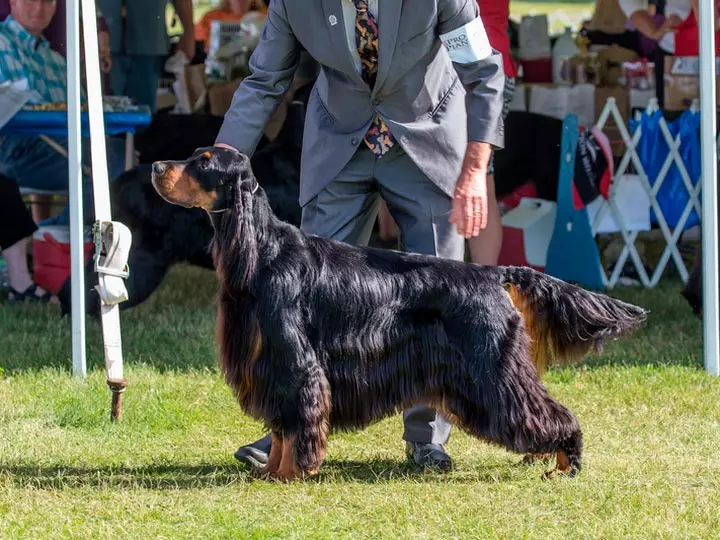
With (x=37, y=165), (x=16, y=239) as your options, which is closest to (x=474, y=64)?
(x=16, y=239)

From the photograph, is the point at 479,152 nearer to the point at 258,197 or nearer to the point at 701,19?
the point at 258,197

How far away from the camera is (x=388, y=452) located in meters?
4.29

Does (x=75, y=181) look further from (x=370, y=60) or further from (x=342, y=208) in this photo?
(x=370, y=60)

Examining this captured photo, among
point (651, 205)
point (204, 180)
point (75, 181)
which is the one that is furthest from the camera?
point (651, 205)

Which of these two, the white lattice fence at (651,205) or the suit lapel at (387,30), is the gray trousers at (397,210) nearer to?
the suit lapel at (387,30)

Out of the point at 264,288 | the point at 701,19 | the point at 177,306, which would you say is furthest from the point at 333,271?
the point at 177,306

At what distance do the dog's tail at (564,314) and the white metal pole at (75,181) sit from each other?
7.43 feet

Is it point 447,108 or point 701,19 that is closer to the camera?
point 447,108

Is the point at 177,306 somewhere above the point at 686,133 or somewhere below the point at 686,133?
below

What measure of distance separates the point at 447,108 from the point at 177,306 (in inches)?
137

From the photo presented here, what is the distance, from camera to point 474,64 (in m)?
3.77

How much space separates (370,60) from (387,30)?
153mm

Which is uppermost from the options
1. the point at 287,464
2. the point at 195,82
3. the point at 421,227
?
the point at 195,82

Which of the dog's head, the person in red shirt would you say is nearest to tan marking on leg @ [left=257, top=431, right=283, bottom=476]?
the dog's head
